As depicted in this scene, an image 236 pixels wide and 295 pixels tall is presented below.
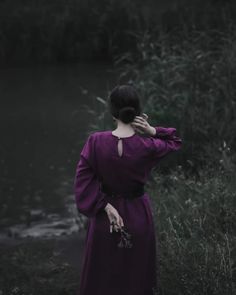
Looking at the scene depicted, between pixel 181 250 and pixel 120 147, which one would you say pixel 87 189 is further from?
pixel 181 250

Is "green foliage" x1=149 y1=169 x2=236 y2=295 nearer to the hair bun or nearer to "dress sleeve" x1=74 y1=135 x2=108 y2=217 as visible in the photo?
"dress sleeve" x1=74 y1=135 x2=108 y2=217

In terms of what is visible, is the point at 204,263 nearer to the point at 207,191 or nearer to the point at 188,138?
the point at 207,191

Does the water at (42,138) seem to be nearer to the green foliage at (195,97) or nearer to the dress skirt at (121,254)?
the green foliage at (195,97)

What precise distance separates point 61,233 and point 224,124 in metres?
1.90

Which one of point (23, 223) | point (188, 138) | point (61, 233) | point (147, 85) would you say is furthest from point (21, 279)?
point (147, 85)

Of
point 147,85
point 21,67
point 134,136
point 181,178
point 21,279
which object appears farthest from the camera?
Result: point 21,67

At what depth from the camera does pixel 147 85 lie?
24.8 feet

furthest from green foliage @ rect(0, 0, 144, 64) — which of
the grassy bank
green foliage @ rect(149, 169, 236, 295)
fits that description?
green foliage @ rect(149, 169, 236, 295)

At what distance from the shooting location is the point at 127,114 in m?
3.42

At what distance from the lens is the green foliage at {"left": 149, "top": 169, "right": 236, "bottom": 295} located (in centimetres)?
357

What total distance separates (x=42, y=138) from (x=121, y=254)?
258 inches

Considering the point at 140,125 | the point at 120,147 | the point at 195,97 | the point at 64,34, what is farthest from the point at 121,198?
the point at 64,34

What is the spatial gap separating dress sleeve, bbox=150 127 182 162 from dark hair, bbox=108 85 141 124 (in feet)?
0.65

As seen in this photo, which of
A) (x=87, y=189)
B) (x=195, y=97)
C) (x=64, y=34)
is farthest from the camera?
(x=64, y=34)
